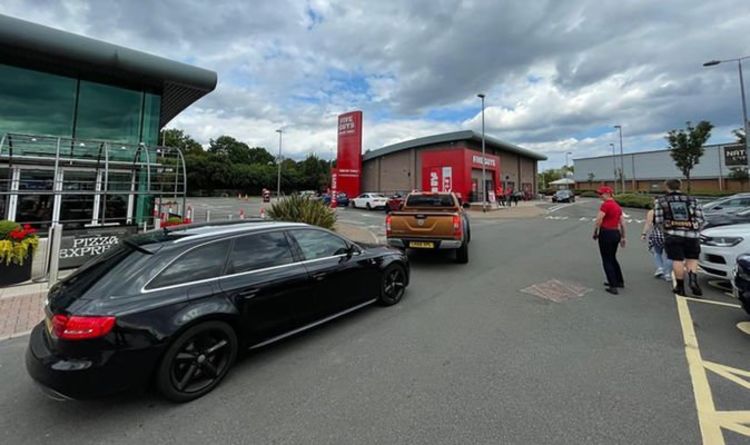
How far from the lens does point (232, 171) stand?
60.2m

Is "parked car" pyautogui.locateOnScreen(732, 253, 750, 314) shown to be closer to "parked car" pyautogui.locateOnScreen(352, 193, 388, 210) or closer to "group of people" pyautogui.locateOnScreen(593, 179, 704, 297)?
"group of people" pyautogui.locateOnScreen(593, 179, 704, 297)

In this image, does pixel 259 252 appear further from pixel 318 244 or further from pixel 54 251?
pixel 54 251

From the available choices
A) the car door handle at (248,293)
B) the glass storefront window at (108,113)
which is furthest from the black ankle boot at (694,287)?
the glass storefront window at (108,113)

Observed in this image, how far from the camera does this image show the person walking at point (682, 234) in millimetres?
5141

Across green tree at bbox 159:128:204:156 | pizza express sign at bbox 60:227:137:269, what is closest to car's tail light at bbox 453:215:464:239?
pizza express sign at bbox 60:227:137:269

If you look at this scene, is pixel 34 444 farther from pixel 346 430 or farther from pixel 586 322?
pixel 586 322

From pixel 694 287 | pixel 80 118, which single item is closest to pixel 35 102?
pixel 80 118

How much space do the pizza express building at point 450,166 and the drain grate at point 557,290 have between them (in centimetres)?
2236

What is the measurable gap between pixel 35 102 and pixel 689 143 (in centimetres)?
4081

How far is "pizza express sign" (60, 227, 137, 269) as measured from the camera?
653 centimetres

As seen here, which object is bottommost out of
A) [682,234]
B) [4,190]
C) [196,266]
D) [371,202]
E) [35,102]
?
[196,266]

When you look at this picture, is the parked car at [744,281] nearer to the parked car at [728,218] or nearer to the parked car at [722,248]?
the parked car at [722,248]

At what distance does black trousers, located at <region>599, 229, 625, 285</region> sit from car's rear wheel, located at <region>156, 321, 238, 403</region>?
5842 mm

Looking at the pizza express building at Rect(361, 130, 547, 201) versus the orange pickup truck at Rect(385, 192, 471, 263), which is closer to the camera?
the orange pickup truck at Rect(385, 192, 471, 263)
